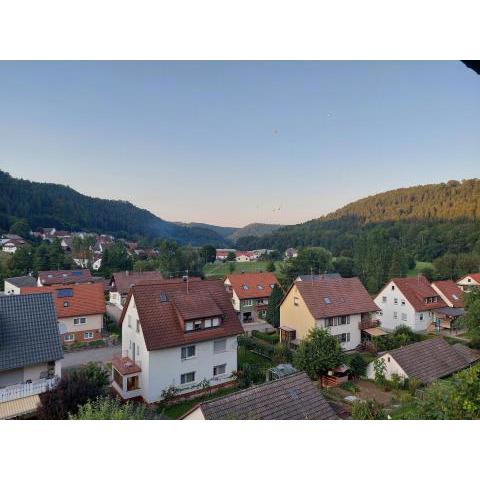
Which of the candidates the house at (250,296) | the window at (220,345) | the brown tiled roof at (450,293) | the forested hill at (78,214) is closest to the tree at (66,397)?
the window at (220,345)

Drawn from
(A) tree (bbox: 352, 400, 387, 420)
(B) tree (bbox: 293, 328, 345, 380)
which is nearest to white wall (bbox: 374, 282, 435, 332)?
(B) tree (bbox: 293, 328, 345, 380)

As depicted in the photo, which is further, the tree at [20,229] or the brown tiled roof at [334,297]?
the tree at [20,229]

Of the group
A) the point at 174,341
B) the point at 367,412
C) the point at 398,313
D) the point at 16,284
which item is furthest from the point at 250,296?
the point at 367,412

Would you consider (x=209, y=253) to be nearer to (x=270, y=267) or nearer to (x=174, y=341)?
(x=270, y=267)

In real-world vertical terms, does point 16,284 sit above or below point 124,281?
above

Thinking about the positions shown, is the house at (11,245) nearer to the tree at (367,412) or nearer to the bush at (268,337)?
the bush at (268,337)

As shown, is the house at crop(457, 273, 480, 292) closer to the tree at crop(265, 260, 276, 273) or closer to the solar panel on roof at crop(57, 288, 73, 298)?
the tree at crop(265, 260, 276, 273)

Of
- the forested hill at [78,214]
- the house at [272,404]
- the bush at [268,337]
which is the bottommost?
the bush at [268,337]
